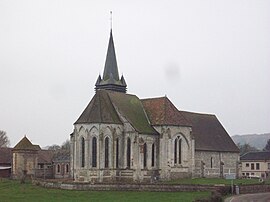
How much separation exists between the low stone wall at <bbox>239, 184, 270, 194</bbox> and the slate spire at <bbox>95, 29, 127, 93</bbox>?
26919mm

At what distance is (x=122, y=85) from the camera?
250 feet

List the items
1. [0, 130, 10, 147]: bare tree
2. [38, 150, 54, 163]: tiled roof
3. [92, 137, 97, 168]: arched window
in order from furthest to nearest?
[0, 130, 10, 147]: bare tree, [38, 150, 54, 163]: tiled roof, [92, 137, 97, 168]: arched window

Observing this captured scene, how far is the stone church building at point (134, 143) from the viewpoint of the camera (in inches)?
2440

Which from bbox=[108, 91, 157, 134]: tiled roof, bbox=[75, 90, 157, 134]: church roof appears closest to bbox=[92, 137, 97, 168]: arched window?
bbox=[75, 90, 157, 134]: church roof

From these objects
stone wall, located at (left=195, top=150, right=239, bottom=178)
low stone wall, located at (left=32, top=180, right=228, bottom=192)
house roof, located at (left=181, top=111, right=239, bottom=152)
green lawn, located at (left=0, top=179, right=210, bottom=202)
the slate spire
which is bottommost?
green lawn, located at (left=0, top=179, right=210, bottom=202)

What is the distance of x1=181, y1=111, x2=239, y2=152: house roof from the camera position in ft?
241

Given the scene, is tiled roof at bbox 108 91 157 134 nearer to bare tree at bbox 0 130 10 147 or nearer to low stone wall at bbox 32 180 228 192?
low stone wall at bbox 32 180 228 192

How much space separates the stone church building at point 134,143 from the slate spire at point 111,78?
5341 mm

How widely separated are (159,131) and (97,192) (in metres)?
17.2

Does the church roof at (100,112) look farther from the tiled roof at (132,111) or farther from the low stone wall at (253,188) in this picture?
the low stone wall at (253,188)

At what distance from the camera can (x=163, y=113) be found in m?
67.1

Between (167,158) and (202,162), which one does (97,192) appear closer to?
(167,158)

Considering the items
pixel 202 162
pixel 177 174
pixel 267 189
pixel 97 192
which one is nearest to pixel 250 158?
pixel 202 162

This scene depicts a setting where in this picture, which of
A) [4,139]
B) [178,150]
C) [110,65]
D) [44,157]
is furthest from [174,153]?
[4,139]
